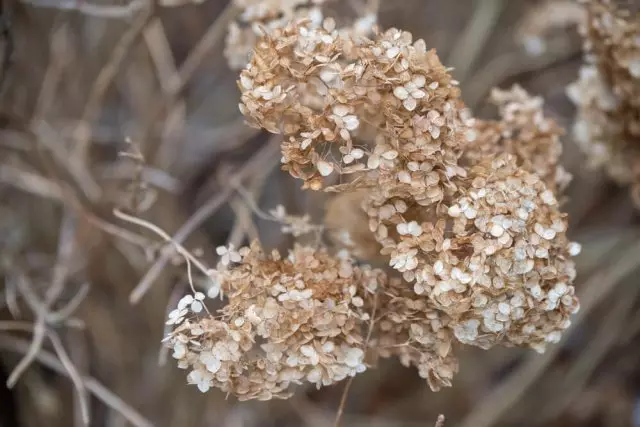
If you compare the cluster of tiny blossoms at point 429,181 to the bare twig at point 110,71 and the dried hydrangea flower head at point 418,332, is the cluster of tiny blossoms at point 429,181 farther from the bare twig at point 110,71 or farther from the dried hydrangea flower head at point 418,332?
the bare twig at point 110,71

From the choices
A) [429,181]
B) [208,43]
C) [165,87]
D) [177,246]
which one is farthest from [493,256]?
[165,87]

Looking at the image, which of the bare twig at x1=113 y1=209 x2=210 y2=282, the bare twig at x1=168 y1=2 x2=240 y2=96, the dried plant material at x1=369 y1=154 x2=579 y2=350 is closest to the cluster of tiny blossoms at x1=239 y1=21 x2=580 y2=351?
the dried plant material at x1=369 y1=154 x2=579 y2=350

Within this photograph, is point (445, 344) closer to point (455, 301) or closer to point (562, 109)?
point (455, 301)

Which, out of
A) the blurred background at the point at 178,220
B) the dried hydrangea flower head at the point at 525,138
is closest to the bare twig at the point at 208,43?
the blurred background at the point at 178,220

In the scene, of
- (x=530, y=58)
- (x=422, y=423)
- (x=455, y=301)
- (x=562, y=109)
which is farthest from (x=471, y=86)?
(x=455, y=301)

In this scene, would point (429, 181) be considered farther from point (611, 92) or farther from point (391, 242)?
point (611, 92)

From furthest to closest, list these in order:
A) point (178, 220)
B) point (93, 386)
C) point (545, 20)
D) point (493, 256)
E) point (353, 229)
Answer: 1. point (178, 220)
2. point (545, 20)
3. point (93, 386)
4. point (353, 229)
5. point (493, 256)
